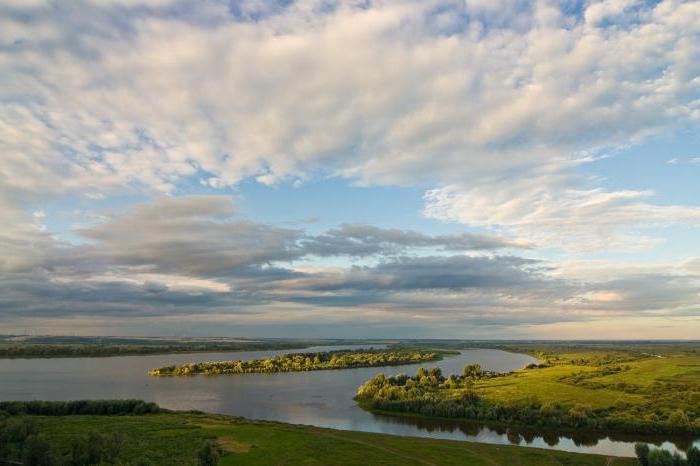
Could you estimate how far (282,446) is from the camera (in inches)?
2360

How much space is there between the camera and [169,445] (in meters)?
58.4

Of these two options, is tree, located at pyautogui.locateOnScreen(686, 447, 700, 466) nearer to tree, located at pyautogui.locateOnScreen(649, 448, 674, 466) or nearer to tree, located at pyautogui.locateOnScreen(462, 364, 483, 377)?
tree, located at pyautogui.locateOnScreen(649, 448, 674, 466)

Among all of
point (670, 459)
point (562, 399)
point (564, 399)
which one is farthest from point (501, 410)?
point (670, 459)

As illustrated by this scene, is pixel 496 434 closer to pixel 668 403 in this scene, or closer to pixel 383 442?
pixel 383 442

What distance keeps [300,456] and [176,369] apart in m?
122

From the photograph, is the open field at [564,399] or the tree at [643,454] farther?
the open field at [564,399]

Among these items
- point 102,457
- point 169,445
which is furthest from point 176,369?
point 102,457

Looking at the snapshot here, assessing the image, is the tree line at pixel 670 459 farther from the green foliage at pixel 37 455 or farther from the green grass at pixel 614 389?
the green foliage at pixel 37 455

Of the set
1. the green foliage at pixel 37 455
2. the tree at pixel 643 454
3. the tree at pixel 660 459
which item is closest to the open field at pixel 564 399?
the tree at pixel 643 454

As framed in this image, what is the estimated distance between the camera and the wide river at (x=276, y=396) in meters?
71.8

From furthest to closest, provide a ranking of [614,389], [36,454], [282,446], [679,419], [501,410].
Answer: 1. [614,389]
2. [501,410]
3. [679,419]
4. [282,446]
5. [36,454]

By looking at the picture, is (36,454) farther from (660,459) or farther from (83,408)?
(660,459)

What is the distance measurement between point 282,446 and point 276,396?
177 ft

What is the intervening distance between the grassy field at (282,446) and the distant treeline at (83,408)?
8.88m
